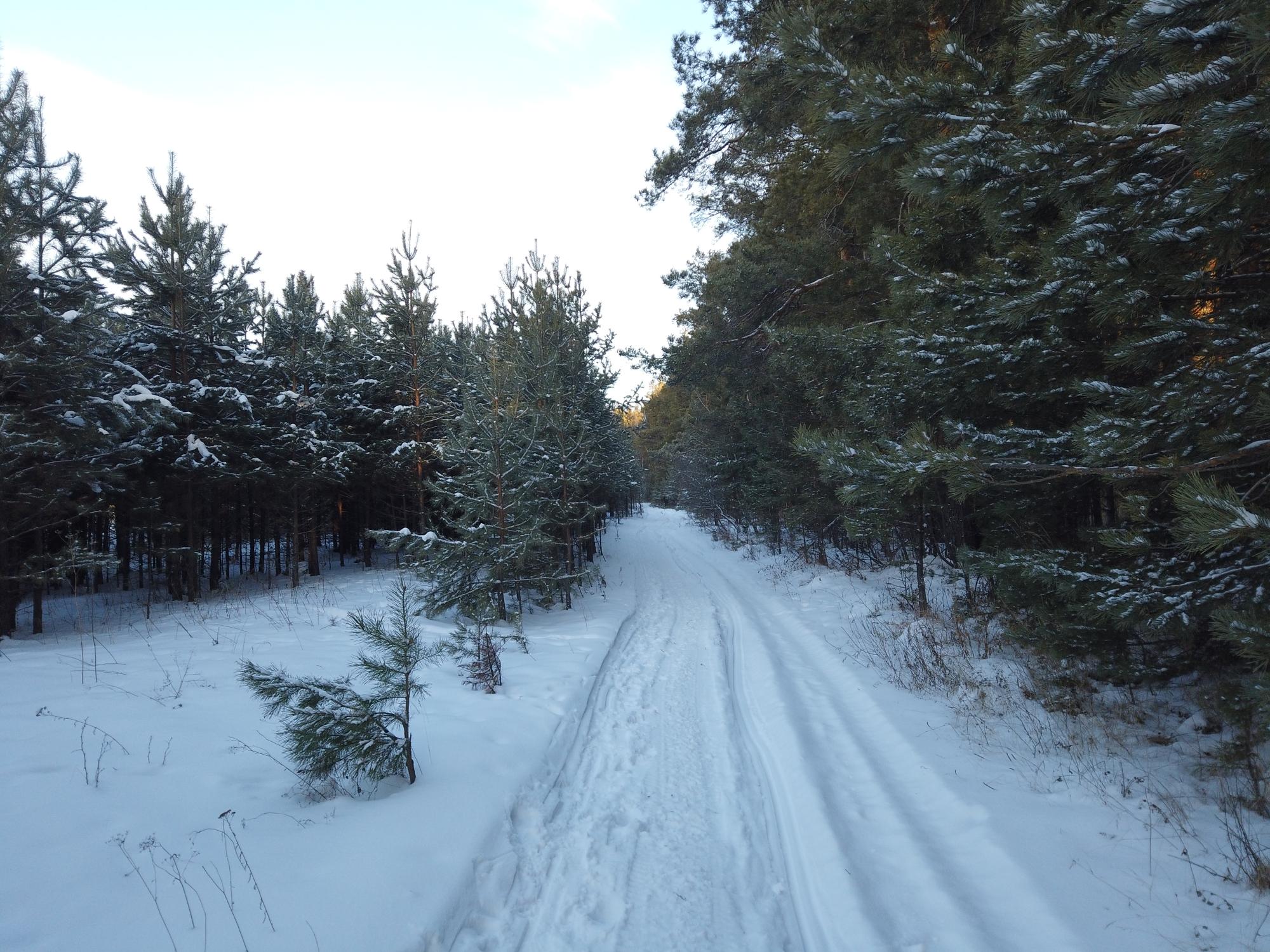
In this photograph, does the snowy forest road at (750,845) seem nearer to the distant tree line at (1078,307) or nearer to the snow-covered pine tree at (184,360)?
the distant tree line at (1078,307)

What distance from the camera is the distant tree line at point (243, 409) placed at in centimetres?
1038

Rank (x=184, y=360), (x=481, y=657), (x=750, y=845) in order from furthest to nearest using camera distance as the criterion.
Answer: (x=184, y=360) < (x=481, y=657) < (x=750, y=845)

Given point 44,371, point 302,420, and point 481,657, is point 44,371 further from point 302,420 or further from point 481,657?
point 481,657

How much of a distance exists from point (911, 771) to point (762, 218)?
12813 millimetres

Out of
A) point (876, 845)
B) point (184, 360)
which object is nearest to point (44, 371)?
point (184, 360)

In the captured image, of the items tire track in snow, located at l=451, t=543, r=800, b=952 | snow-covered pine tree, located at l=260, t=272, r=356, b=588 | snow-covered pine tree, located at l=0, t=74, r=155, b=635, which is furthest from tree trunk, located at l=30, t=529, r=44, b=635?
tire track in snow, located at l=451, t=543, r=800, b=952

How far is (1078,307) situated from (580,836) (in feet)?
18.6

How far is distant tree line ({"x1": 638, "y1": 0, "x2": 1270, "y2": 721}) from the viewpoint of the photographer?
2691mm

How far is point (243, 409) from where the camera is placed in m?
15.3

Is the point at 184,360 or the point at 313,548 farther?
the point at 313,548

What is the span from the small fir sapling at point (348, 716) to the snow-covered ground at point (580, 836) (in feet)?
0.85

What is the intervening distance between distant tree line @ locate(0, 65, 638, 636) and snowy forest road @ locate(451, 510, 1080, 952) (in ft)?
16.7

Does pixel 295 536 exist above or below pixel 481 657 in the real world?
above

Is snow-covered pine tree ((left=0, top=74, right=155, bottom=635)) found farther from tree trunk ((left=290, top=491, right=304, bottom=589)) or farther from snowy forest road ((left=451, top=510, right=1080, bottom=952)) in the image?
snowy forest road ((left=451, top=510, right=1080, bottom=952))
